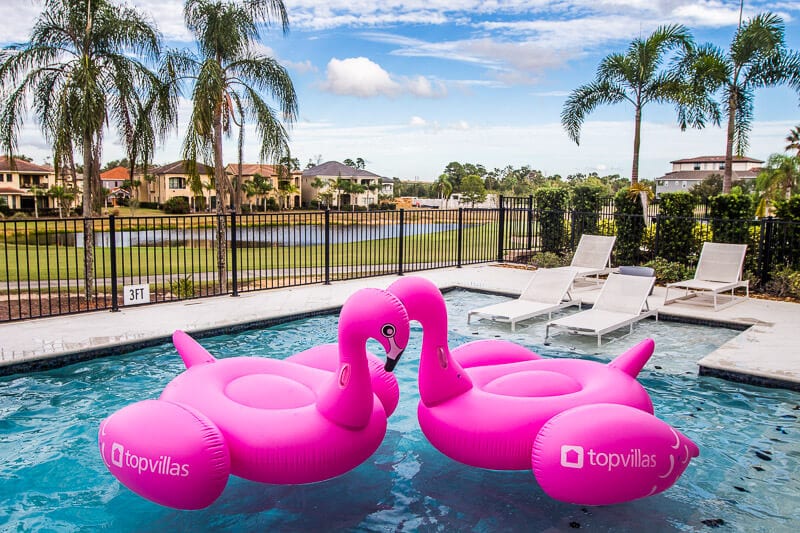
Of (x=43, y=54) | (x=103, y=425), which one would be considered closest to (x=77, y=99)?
(x=43, y=54)

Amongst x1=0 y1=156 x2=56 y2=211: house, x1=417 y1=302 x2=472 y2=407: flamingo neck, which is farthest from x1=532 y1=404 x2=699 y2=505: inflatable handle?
x1=0 y1=156 x2=56 y2=211: house

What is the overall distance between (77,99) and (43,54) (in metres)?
1.21

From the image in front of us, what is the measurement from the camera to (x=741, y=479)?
499 centimetres

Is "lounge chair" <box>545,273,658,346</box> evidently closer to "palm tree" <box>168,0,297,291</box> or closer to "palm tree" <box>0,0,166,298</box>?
"palm tree" <box>168,0,297,291</box>

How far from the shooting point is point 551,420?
434 centimetres

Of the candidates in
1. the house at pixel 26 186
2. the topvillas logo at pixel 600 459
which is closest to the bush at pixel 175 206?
the house at pixel 26 186

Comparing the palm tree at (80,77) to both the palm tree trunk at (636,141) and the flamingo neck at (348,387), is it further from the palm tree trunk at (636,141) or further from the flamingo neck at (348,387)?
the palm tree trunk at (636,141)

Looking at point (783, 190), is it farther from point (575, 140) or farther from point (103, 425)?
point (103, 425)

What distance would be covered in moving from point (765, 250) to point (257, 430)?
11.7 meters

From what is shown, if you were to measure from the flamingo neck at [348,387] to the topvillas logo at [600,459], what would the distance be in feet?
4.79

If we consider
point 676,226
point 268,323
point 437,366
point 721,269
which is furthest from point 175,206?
point 437,366

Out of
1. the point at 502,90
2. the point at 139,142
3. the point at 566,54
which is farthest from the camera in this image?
the point at 502,90

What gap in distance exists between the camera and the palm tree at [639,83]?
18.6m

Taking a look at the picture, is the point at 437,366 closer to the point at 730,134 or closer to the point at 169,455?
the point at 169,455
